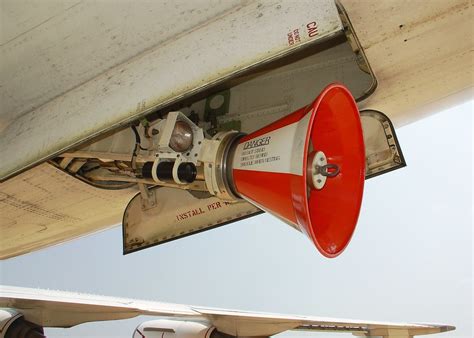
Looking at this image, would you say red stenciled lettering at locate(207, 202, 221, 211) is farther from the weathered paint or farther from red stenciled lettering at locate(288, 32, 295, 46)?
red stenciled lettering at locate(288, 32, 295, 46)

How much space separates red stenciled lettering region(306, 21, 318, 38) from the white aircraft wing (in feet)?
9.77

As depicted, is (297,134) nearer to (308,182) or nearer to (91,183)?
(308,182)

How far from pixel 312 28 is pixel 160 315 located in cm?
355

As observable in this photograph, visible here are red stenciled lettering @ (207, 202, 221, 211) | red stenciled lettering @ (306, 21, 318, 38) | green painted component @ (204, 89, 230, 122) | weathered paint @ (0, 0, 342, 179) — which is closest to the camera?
red stenciled lettering @ (306, 21, 318, 38)

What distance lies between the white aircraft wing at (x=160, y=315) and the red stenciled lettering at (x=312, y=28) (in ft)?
9.77

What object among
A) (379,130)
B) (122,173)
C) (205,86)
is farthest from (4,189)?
(379,130)

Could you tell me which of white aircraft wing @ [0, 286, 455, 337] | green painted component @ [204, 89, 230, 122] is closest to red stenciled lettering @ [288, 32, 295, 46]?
green painted component @ [204, 89, 230, 122]

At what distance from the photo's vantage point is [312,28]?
6.78ft

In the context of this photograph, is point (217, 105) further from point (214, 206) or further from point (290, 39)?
point (290, 39)

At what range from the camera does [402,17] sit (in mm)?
2139

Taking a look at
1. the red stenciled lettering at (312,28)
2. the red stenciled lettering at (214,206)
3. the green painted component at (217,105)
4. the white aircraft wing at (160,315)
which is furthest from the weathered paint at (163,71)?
the red stenciled lettering at (214,206)

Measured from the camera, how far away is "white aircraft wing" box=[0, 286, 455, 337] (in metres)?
3.78

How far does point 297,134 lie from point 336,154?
1.59 feet

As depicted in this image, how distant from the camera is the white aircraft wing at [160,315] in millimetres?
3775
